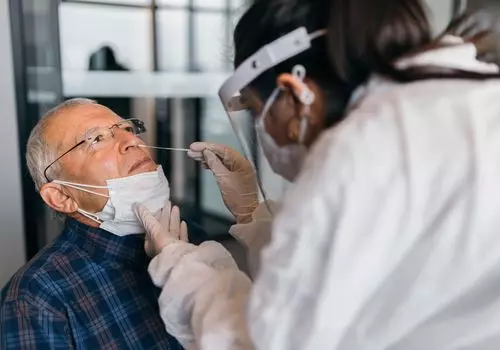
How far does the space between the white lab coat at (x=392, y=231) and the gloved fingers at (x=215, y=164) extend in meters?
0.68

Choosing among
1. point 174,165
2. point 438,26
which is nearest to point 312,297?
point 438,26

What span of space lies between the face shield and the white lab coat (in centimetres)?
11

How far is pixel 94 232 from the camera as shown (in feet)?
4.29

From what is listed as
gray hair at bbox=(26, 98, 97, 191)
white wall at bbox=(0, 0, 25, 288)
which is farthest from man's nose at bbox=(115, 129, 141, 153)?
white wall at bbox=(0, 0, 25, 288)

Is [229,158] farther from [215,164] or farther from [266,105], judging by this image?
[266,105]

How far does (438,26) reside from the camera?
816 millimetres

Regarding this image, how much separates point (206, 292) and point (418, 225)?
1.19ft

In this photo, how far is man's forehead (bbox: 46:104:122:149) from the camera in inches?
50.6

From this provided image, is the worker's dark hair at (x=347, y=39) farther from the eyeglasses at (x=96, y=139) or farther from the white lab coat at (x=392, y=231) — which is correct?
the eyeglasses at (x=96, y=139)

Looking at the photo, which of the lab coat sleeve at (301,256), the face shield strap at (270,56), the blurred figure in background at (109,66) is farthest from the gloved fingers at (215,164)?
the blurred figure in background at (109,66)

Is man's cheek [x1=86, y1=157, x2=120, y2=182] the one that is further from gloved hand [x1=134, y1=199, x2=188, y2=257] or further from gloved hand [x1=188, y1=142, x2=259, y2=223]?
gloved hand [x1=188, y1=142, x2=259, y2=223]

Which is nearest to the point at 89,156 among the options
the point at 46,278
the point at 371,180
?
the point at 46,278

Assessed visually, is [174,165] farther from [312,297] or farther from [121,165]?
[312,297]

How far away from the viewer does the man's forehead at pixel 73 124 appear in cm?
128
